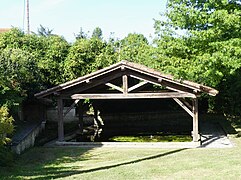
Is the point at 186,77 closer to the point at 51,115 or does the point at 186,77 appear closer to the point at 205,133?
the point at 205,133

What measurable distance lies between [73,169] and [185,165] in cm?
335

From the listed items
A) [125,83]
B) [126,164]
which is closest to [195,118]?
[125,83]

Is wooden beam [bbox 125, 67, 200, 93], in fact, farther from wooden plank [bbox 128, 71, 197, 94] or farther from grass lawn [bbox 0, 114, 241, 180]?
grass lawn [bbox 0, 114, 241, 180]

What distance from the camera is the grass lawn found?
950 centimetres

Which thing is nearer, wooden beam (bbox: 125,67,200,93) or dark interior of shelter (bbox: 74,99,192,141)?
wooden beam (bbox: 125,67,200,93)

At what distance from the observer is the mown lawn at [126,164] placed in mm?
9508

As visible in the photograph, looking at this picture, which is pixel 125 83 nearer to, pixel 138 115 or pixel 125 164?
pixel 125 164

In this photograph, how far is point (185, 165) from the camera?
1059 centimetres

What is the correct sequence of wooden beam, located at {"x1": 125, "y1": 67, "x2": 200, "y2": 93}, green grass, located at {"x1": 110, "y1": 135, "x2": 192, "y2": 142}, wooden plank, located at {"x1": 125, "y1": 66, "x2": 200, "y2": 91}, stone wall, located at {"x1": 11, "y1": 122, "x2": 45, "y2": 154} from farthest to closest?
green grass, located at {"x1": 110, "y1": 135, "x2": 192, "y2": 142}, wooden beam, located at {"x1": 125, "y1": 67, "x2": 200, "y2": 93}, wooden plank, located at {"x1": 125, "y1": 66, "x2": 200, "y2": 91}, stone wall, located at {"x1": 11, "y1": 122, "x2": 45, "y2": 154}

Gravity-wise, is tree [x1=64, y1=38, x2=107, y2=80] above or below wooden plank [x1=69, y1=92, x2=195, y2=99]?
above

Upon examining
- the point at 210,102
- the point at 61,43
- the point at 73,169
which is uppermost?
the point at 61,43

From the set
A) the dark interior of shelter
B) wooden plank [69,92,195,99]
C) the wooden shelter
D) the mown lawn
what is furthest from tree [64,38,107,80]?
the mown lawn

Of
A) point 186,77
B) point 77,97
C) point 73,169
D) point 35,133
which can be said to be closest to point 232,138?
point 186,77

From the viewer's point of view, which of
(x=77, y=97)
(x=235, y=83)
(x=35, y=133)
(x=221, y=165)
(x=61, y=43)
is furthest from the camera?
(x=61, y=43)
